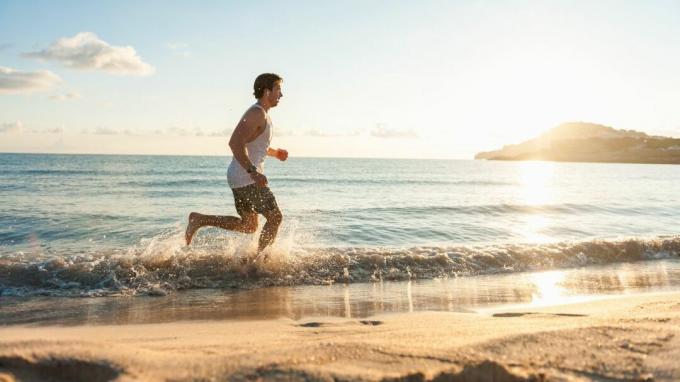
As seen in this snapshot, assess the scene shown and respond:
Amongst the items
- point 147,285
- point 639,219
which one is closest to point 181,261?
point 147,285

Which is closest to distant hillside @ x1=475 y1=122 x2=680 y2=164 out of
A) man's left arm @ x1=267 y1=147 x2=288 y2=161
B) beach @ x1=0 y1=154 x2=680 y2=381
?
beach @ x1=0 y1=154 x2=680 y2=381

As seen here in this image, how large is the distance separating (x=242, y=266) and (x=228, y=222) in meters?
0.69

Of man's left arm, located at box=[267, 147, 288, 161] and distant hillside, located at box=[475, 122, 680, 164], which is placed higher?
distant hillside, located at box=[475, 122, 680, 164]

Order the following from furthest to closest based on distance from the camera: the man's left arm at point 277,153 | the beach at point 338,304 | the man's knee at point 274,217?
the man's left arm at point 277,153 → the man's knee at point 274,217 → the beach at point 338,304

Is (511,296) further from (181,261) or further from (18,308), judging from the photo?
(18,308)

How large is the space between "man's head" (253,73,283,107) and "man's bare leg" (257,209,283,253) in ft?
4.10

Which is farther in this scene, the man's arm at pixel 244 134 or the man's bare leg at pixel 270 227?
the man's bare leg at pixel 270 227

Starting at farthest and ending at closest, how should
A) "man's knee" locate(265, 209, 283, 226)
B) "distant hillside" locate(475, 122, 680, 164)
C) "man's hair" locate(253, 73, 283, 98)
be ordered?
"distant hillside" locate(475, 122, 680, 164), "man's knee" locate(265, 209, 283, 226), "man's hair" locate(253, 73, 283, 98)

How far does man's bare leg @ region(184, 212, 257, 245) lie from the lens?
18.7 ft

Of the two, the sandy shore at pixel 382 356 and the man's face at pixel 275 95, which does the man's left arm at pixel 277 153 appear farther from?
the sandy shore at pixel 382 356

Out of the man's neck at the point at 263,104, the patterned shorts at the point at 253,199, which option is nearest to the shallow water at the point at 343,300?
the patterned shorts at the point at 253,199

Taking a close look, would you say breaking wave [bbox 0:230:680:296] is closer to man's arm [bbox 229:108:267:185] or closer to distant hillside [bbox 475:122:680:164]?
man's arm [bbox 229:108:267:185]

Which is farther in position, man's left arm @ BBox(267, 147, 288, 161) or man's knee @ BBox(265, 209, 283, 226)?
man's left arm @ BBox(267, 147, 288, 161)

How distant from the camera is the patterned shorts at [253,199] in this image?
5.40 m
